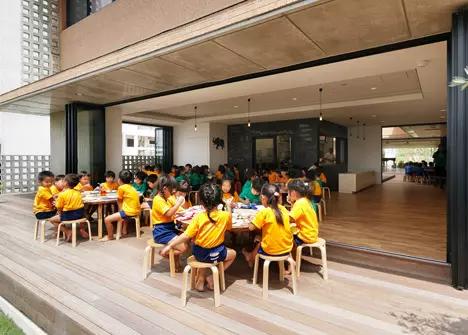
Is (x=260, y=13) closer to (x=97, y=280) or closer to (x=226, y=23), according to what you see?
(x=226, y=23)

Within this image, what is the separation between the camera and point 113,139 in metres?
7.40

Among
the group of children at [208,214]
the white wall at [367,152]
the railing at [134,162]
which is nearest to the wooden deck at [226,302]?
the group of children at [208,214]

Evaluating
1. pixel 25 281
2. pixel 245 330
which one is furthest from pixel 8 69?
pixel 245 330

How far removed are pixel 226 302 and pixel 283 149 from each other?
833 centimetres

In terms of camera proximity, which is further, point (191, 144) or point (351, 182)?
point (191, 144)

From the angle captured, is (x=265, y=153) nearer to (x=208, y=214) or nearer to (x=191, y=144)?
(x=191, y=144)

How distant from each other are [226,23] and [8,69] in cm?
872

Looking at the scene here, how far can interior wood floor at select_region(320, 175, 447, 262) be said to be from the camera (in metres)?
3.53

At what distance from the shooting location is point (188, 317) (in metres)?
2.12

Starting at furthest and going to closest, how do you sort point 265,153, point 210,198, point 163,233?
point 265,153 → point 163,233 → point 210,198

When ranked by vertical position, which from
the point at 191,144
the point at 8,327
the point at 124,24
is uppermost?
the point at 124,24

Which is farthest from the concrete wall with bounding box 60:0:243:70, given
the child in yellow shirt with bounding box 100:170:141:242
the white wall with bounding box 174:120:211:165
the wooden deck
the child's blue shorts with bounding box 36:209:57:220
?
the white wall with bounding box 174:120:211:165

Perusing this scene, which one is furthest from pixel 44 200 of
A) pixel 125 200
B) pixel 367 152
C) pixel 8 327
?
pixel 367 152

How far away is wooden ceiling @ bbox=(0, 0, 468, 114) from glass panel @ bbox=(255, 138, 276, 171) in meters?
5.87
